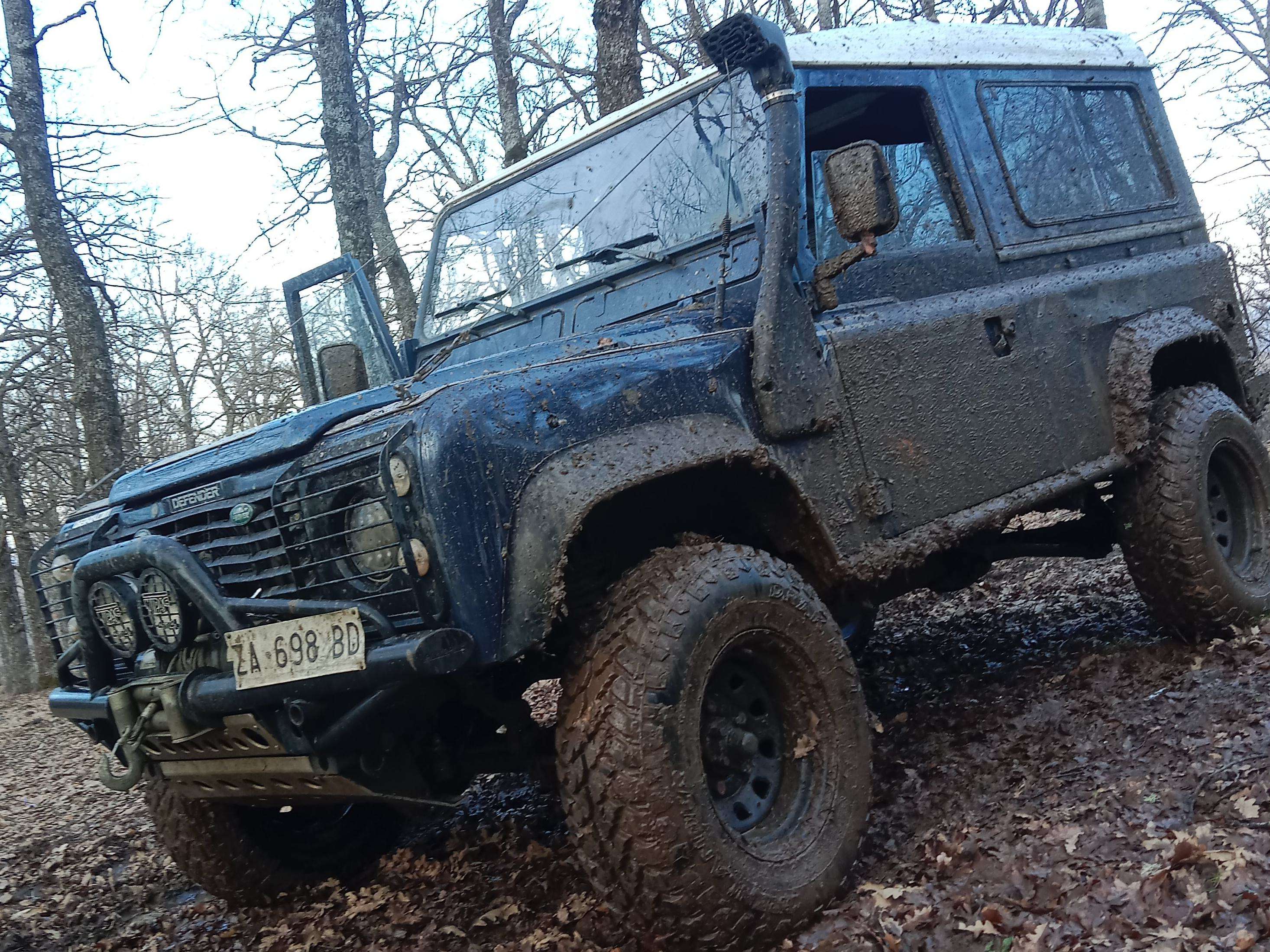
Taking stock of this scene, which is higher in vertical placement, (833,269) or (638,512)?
(833,269)

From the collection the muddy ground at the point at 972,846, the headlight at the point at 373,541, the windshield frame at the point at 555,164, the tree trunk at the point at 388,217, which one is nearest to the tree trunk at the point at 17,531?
the tree trunk at the point at 388,217

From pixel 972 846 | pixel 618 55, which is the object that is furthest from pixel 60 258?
pixel 972 846

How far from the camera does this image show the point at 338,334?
459cm

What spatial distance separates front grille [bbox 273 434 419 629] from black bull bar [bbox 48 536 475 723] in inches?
1.7

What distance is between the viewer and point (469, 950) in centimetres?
308

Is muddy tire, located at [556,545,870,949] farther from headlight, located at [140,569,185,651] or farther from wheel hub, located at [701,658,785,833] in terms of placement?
headlight, located at [140,569,185,651]

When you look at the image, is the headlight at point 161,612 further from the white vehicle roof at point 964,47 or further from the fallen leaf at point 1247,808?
the fallen leaf at point 1247,808

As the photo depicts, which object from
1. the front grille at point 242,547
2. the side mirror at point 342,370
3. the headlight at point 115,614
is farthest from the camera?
the side mirror at point 342,370

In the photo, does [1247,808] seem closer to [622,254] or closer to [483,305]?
[622,254]

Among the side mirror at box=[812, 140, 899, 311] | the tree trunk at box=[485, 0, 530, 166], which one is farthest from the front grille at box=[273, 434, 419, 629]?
the tree trunk at box=[485, 0, 530, 166]

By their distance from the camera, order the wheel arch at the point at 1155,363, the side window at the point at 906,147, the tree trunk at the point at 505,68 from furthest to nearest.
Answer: the tree trunk at the point at 505,68 < the wheel arch at the point at 1155,363 < the side window at the point at 906,147

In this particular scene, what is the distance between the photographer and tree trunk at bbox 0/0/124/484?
370 inches

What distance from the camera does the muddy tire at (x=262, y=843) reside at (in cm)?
354

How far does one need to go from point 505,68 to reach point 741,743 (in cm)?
1403
